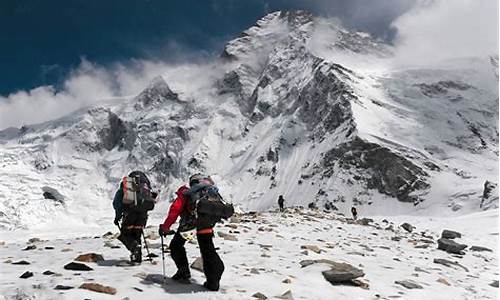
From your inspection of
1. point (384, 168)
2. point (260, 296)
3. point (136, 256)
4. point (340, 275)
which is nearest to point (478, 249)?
point (340, 275)

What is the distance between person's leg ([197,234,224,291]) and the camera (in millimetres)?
10633

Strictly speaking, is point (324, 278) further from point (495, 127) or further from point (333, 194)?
point (495, 127)

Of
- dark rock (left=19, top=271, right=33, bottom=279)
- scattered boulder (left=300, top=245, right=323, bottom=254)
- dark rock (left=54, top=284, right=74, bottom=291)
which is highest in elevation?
scattered boulder (left=300, top=245, right=323, bottom=254)

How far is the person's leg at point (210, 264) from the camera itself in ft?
34.9

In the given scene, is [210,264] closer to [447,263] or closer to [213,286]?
[213,286]

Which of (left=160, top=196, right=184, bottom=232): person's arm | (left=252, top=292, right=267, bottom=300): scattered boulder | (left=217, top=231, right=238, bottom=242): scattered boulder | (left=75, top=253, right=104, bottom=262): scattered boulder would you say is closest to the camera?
(left=252, top=292, right=267, bottom=300): scattered boulder

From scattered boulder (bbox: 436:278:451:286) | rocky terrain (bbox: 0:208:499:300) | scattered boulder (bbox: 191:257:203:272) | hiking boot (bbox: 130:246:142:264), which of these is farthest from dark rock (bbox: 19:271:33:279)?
scattered boulder (bbox: 436:278:451:286)

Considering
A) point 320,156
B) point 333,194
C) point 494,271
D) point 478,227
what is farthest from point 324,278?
point 320,156

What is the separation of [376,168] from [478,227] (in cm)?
12867

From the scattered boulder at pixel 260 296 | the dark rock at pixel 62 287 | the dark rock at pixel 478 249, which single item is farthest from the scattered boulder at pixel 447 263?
the dark rock at pixel 62 287

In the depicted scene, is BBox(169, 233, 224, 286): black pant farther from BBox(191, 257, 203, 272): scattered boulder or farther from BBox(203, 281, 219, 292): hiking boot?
BBox(191, 257, 203, 272): scattered boulder

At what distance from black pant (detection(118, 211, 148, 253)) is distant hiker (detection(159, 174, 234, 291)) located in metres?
1.75

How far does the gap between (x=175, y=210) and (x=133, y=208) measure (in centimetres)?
191

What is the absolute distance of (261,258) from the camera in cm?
1501
